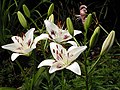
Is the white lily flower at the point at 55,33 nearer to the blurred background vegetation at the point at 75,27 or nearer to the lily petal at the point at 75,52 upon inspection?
the lily petal at the point at 75,52

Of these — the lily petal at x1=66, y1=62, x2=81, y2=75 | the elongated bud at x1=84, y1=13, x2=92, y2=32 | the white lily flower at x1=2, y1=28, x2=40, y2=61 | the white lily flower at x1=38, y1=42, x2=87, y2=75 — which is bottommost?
the lily petal at x1=66, y1=62, x2=81, y2=75

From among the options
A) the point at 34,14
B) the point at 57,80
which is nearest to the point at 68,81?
the point at 57,80

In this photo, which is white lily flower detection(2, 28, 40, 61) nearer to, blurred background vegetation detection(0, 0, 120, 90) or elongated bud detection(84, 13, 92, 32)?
elongated bud detection(84, 13, 92, 32)

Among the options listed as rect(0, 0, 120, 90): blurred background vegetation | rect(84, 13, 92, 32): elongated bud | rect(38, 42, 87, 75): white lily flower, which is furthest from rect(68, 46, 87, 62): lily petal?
rect(0, 0, 120, 90): blurred background vegetation

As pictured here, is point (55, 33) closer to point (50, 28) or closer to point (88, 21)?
point (50, 28)

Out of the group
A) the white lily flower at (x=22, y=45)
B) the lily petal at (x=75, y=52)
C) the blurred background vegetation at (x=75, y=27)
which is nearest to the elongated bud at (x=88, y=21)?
the lily petal at (x=75, y=52)

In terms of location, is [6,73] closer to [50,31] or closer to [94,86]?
[94,86]

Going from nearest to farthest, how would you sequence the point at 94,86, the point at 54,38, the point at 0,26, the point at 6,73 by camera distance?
the point at 54,38, the point at 94,86, the point at 6,73, the point at 0,26

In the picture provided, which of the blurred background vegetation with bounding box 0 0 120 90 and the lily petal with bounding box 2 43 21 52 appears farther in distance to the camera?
the blurred background vegetation with bounding box 0 0 120 90

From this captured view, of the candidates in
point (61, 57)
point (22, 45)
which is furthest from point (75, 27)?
point (61, 57)
